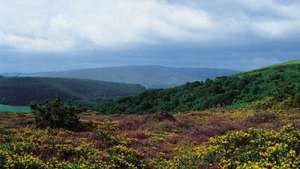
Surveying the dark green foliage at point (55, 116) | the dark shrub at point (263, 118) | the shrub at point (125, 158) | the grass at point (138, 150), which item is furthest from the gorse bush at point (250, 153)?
Answer: the dark green foliage at point (55, 116)

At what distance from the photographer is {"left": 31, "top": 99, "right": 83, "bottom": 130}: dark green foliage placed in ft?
99.1

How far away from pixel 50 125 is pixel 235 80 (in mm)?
53263

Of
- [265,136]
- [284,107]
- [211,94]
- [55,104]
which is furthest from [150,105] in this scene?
[265,136]

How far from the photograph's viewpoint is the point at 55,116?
3036 cm

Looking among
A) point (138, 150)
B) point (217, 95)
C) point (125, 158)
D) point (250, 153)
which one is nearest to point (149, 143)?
point (138, 150)

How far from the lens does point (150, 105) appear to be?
3223 inches

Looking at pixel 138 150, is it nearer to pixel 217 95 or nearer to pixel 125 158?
pixel 125 158

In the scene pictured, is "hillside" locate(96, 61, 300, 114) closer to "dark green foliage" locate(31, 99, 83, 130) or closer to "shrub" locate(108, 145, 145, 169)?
"dark green foliage" locate(31, 99, 83, 130)

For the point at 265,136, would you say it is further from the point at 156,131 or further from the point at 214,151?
the point at 156,131

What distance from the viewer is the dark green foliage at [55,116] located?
30.2 meters

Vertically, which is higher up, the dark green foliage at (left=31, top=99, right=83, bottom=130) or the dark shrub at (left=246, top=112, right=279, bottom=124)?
the dark green foliage at (left=31, top=99, right=83, bottom=130)

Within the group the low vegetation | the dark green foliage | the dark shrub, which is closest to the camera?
the low vegetation

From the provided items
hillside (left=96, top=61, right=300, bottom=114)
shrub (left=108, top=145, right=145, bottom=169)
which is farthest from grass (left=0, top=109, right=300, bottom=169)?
hillside (left=96, top=61, right=300, bottom=114)

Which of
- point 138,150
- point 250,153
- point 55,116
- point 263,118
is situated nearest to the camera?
point 250,153
